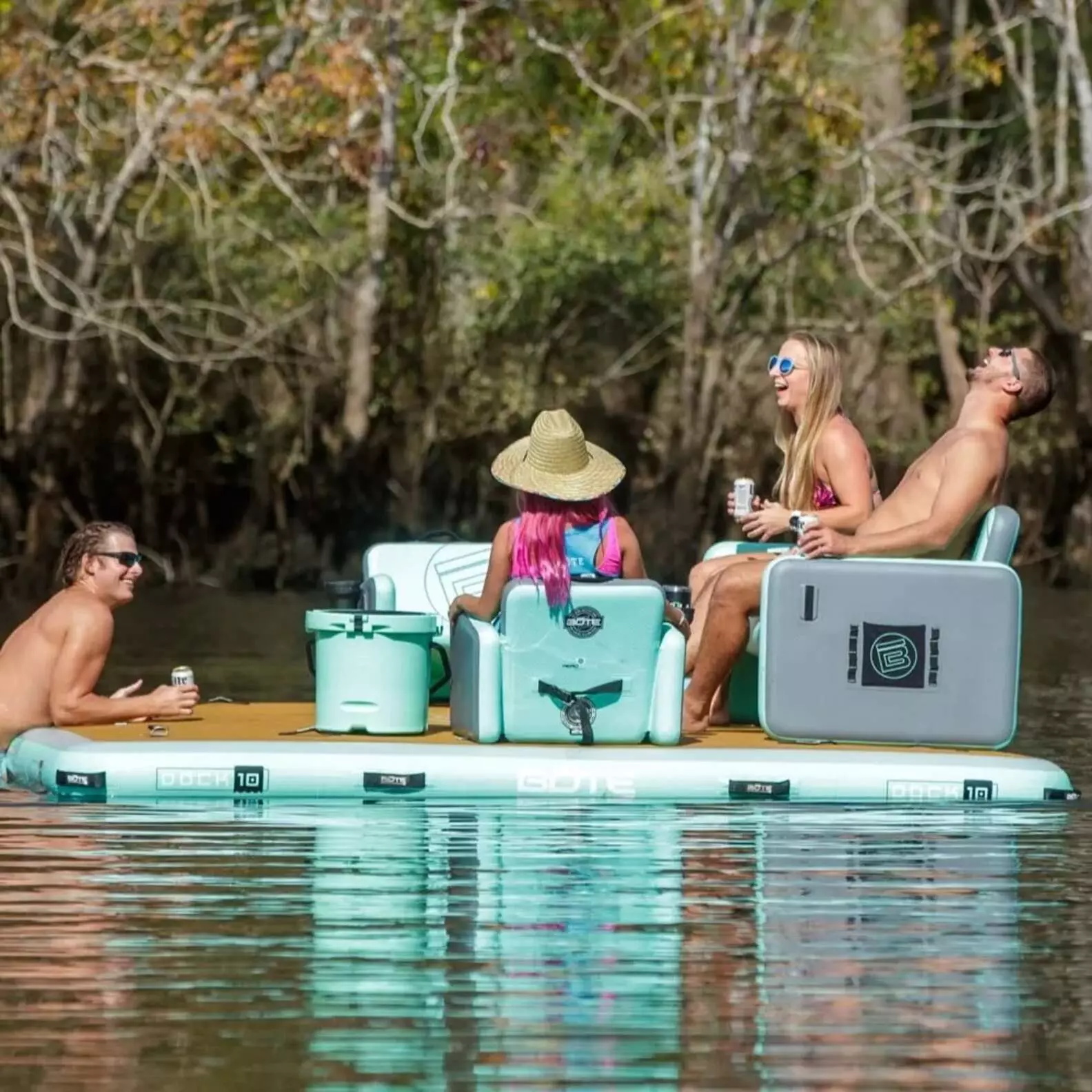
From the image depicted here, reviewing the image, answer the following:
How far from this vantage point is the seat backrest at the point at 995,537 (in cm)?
948

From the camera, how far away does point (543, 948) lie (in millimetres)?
6551

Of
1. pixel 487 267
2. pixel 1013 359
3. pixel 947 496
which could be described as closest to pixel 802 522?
pixel 947 496

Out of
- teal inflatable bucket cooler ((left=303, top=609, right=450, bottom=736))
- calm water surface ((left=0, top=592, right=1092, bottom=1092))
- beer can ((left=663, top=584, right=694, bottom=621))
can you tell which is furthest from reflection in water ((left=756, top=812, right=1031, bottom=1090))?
teal inflatable bucket cooler ((left=303, top=609, right=450, bottom=736))

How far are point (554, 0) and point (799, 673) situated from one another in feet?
46.8

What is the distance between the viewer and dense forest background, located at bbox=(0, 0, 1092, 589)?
22.3 metres

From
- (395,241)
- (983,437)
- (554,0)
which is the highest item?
(554,0)

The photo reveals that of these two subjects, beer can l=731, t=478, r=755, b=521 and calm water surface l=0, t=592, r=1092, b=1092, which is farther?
beer can l=731, t=478, r=755, b=521

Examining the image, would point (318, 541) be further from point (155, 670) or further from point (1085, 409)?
point (155, 670)

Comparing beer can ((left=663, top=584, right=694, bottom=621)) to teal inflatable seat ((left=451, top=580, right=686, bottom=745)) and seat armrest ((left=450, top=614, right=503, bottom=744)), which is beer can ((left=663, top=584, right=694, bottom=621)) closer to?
teal inflatable seat ((left=451, top=580, right=686, bottom=745))

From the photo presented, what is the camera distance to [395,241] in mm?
25031

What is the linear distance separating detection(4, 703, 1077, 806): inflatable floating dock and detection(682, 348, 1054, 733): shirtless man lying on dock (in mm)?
489

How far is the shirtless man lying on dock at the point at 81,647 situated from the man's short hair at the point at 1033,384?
2.63 m

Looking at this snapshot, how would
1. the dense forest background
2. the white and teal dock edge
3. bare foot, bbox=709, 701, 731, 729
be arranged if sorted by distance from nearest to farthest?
the white and teal dock edge → bare foot, bbox=709, 701, 731, 729 → the dense forest background

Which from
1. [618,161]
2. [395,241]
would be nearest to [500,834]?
[395,241]
